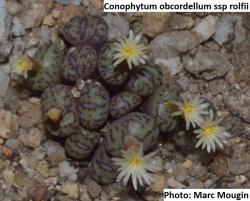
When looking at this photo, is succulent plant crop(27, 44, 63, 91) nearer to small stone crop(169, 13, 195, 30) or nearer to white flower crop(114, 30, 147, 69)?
white flower crop(114, 30, 147, 69)

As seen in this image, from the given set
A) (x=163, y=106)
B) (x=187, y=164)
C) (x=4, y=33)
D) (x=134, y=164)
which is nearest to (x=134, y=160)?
(x=134, y=164)

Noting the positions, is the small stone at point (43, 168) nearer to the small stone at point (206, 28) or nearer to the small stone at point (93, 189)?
the small stone at point (93, 189)

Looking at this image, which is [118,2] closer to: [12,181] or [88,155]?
[88,155]

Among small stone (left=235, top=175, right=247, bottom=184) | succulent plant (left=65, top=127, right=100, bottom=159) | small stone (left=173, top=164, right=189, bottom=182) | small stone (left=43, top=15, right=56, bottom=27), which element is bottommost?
small stone (left=235, top=175, right=247, bottom=184)

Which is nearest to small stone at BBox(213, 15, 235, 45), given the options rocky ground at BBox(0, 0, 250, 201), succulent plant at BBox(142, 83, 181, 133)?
rocky ground at BBox(0, 0, 250, 201)

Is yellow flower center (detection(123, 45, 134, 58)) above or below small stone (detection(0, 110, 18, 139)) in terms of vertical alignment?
above

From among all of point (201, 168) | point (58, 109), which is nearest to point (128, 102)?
point (58, 109)

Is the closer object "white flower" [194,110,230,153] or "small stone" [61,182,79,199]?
"white flower" [194,110,230,153]
